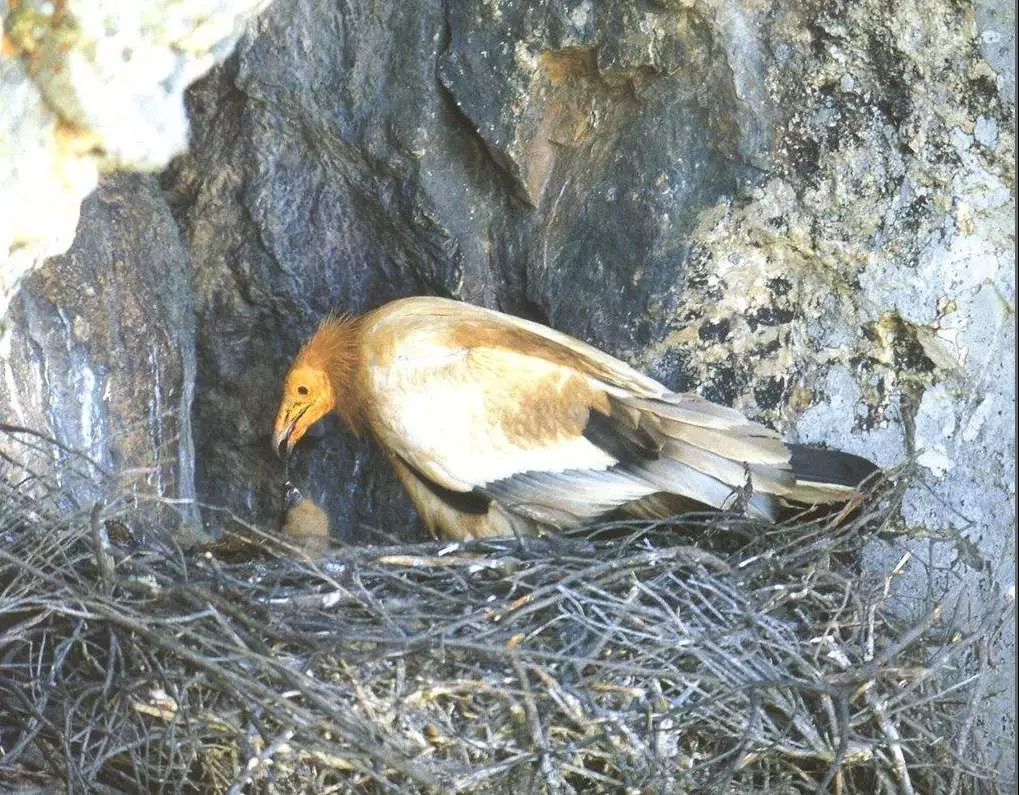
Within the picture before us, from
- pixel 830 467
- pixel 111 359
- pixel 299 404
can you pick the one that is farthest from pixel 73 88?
pixel 830 467

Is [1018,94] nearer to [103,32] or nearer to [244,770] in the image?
[103,32]

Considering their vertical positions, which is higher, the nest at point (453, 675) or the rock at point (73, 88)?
the rock at point (73, 88)

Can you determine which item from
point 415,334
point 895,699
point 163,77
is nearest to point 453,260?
point 415,334

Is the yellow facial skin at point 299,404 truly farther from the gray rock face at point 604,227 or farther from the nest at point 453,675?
the nest at point 453,675

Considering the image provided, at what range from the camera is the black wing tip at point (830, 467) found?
114 inches

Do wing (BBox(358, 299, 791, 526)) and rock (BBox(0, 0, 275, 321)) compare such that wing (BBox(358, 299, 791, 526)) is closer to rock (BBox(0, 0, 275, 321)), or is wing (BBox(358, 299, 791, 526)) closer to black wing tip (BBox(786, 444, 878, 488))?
black wing tip (BBox(786, 444, 878, 488))

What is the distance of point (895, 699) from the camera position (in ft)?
8.19

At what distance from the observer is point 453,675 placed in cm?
A: 242

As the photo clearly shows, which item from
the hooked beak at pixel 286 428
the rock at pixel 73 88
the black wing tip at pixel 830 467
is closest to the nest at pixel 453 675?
the black wing tip at pixel 830 467

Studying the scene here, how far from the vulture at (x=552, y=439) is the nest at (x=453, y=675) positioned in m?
0.29

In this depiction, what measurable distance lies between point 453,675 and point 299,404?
3.49 ft

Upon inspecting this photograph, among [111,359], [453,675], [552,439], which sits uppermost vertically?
[111,359]

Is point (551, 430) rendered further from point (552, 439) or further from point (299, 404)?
point (299, 404)

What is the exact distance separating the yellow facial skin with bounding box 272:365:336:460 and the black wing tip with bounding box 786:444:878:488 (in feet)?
3.37
